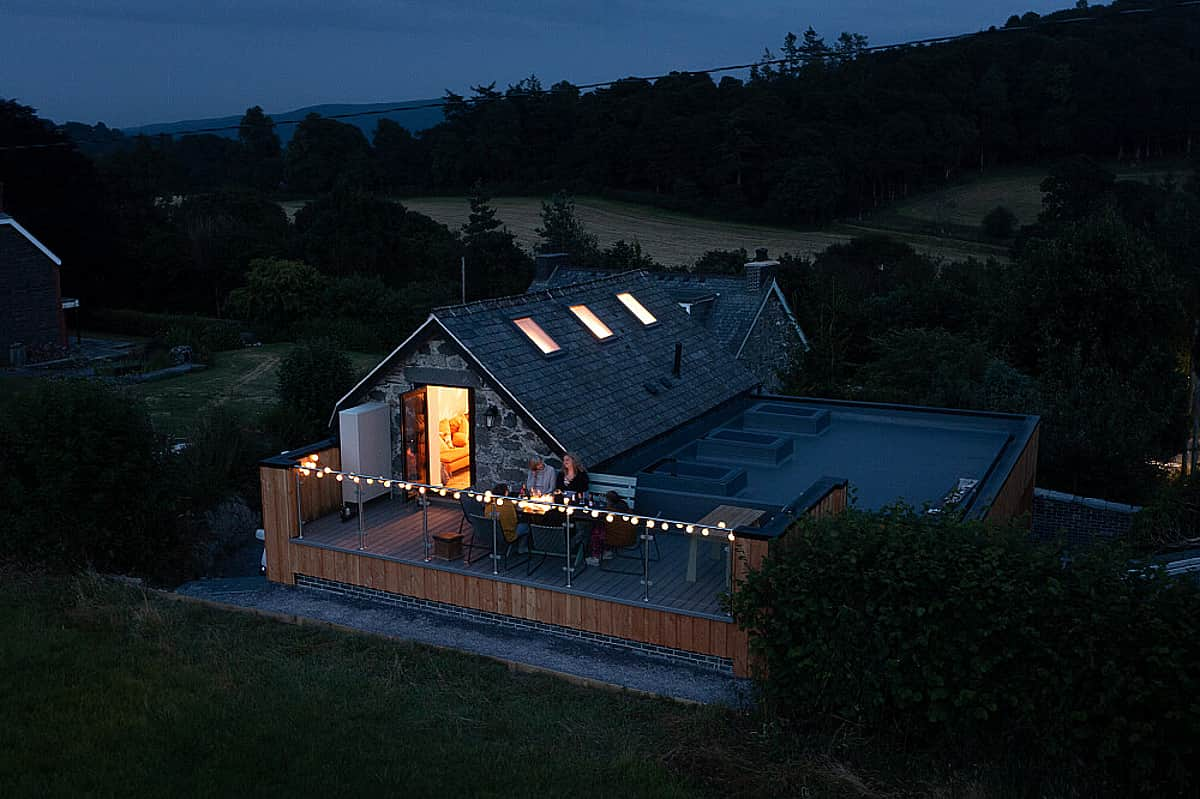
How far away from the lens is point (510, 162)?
6981 centimetres

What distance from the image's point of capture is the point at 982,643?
8.58 metres

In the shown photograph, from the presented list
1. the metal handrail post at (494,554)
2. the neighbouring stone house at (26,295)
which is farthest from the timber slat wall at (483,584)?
the neighbouring stone house at (26,295)

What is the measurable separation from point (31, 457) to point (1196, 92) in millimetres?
62928

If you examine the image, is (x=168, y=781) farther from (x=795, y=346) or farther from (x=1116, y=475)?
(x=795, y=346)

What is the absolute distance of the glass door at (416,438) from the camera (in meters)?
16.1

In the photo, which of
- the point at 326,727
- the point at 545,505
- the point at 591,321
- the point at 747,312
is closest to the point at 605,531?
the point at 545,505

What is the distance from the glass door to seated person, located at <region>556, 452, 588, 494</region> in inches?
105

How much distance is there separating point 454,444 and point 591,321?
3703 mm

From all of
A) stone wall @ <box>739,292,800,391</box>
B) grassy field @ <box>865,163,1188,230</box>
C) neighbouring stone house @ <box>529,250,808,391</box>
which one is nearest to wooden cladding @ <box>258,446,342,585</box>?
neighbouring stone house @ <box>529,250,808,391</box>

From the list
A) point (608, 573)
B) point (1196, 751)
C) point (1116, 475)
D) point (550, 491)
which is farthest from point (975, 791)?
point (1116, 475)

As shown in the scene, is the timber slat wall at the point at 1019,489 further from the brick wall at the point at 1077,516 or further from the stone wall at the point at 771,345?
the stone wall at the point at 771,345

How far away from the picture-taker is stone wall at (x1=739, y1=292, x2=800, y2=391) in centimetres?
2858

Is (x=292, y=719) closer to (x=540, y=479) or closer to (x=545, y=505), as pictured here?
(x=545, y=505)

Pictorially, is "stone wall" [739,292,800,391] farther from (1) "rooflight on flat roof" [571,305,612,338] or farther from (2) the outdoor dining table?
(2) the outdoor dining table
